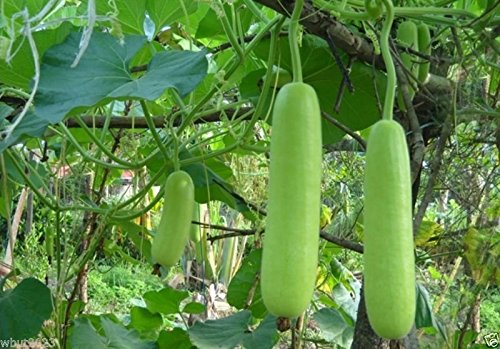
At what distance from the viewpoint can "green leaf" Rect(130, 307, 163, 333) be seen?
1.67 metres

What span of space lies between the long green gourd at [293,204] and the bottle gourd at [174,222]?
14.3 inches

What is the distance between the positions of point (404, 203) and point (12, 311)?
0.92 meters

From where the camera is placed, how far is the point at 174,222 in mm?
855

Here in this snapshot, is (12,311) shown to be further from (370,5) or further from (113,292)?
(113,292)

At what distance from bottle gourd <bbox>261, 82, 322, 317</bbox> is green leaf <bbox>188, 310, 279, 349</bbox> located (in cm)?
83

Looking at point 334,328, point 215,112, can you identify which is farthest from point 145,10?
point 334,328

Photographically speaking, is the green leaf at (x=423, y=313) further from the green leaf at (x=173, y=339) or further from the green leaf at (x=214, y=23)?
the green leaf at (x=214, y=23)

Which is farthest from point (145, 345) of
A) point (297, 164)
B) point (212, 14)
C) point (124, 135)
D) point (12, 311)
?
point (297, 164)

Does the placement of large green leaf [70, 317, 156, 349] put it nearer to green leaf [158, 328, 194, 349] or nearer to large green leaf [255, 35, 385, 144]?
green leaf [158, 328, 194, 349]

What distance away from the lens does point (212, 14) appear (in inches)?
45.5

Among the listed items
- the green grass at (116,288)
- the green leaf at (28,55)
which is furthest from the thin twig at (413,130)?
the green grass at (116,288)

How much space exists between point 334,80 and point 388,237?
58 centimetres

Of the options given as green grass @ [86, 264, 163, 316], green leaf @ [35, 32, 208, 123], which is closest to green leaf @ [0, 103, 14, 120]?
green leaf @ [35, 32, 208, 123]

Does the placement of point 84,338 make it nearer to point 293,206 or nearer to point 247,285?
point 247,285
